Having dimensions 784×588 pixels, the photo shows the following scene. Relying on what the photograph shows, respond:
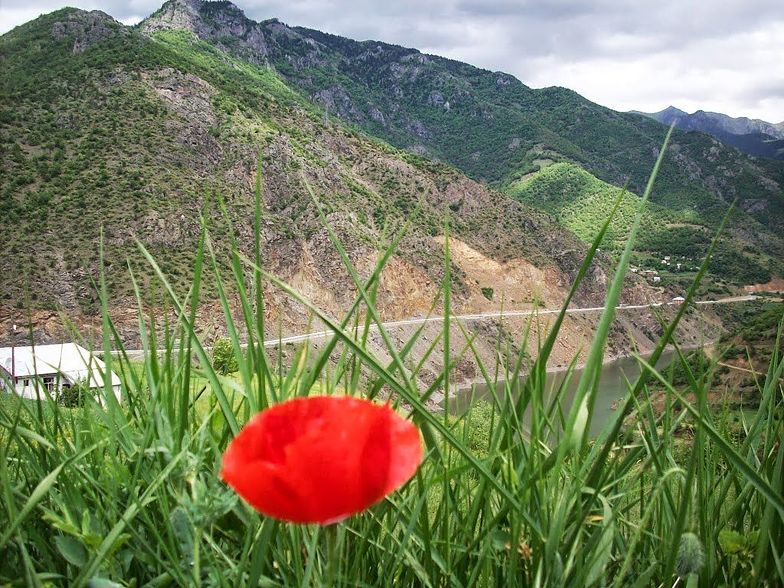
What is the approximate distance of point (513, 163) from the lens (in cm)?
13888

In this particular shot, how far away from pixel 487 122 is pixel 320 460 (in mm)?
168237

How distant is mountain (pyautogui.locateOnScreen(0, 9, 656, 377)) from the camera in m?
39.4

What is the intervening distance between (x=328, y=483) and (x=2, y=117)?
185 feet

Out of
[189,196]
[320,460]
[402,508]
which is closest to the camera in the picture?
[320,460]

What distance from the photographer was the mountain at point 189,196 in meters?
39.4

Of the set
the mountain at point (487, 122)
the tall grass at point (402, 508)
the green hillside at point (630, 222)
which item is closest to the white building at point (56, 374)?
the tall grass at point (402, 508)

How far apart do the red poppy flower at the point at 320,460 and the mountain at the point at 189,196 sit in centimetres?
3185

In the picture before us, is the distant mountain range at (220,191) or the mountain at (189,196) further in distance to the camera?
the distant mountain range at (220,191)

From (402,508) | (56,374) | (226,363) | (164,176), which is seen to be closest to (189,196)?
(164,176)

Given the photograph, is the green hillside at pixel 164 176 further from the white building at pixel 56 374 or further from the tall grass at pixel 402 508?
the tall grass at pixel 402 508

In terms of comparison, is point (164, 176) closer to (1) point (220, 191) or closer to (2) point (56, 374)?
(1) point (220, 191)

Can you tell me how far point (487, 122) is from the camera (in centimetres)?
16225

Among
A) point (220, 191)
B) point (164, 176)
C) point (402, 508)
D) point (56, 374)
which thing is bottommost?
point (402, 508)

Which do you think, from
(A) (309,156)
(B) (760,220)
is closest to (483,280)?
(A) (309,156)
